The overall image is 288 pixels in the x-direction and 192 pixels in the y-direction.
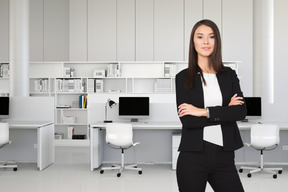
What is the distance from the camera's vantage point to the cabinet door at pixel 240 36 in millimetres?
8789

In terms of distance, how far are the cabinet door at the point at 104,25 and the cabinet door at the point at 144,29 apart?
0.62 meters

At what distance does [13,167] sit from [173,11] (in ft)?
18.0

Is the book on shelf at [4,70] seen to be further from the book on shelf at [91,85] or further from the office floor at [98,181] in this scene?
the office floor at [98,181]

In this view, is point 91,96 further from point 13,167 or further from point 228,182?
point 228,182

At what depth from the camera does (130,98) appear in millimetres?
5762

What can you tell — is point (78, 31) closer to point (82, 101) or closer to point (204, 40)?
point (82, 101)

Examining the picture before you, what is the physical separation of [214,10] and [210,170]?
788cm

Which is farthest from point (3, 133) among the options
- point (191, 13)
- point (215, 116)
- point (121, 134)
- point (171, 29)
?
point (191, 13)

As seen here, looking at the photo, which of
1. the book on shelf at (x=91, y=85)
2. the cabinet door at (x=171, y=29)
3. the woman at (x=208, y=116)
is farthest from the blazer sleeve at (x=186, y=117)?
the cabinet door at (x=171, y=29)

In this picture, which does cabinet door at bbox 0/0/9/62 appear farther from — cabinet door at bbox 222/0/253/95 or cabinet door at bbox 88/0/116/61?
cabinet door at bbox 222/0/253/95

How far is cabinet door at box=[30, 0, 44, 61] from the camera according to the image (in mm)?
9125

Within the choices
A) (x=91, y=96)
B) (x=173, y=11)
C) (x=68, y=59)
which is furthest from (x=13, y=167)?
(x=173, y=11)

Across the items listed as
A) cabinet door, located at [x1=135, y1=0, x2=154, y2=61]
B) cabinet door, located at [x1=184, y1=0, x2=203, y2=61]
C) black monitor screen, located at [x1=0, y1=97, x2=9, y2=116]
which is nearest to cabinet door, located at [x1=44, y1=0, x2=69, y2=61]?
cabinet door, located at [x1=135, y1=0, x2=154, y2=61]

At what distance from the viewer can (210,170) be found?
1.54 m
